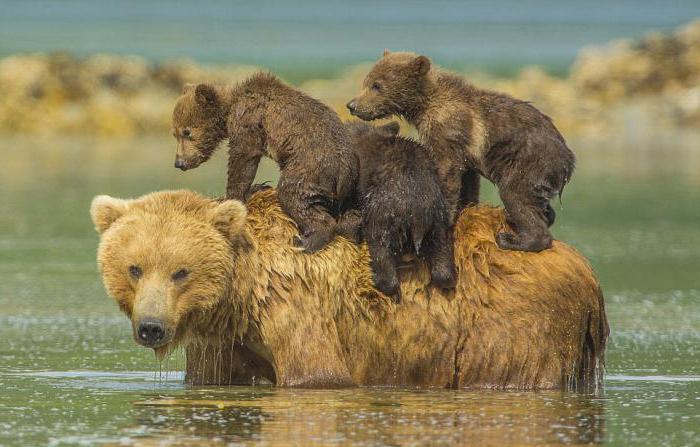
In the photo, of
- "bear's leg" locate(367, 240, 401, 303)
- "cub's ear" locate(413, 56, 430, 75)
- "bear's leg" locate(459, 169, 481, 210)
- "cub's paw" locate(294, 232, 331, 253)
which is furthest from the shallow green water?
"cub's ear" locate(413, 56, 430, 75)

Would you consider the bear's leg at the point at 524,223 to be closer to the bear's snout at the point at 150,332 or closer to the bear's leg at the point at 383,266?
the bear's leg at the point at 383,266

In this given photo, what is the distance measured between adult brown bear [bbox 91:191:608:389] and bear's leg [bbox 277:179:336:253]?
6 centimetres

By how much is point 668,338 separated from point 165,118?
27365mm

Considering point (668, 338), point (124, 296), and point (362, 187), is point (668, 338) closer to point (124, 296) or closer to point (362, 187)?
point (362, 187)

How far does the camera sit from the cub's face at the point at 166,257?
8508 millimetres

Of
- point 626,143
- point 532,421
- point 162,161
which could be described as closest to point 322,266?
point 532,421

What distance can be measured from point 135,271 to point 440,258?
169 centimetres

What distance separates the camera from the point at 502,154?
9.39 m

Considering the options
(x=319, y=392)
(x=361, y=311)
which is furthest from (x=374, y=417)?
(x=361, y=311)

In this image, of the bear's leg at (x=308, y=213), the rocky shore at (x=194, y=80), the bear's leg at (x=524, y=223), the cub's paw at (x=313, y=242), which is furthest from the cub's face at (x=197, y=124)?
the rocky shore at (x=194, y=80)

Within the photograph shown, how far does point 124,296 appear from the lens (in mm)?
8688

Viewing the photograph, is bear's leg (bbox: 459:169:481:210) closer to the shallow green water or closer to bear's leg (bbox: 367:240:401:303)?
bear's leg (bbox: 367:240:401:303)

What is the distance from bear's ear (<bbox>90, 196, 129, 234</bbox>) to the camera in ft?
28.9

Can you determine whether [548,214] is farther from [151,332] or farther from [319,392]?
[151,332]
